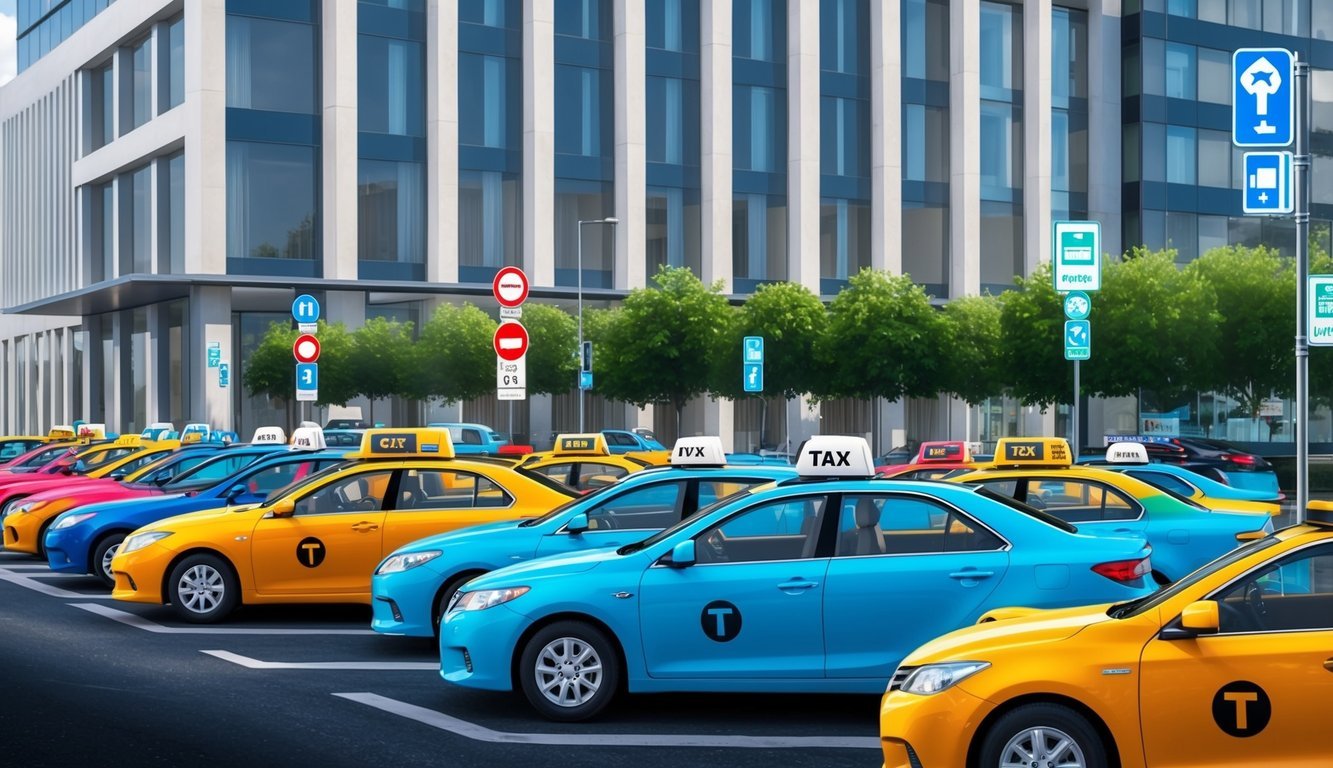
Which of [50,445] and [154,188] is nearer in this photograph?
[50,445]

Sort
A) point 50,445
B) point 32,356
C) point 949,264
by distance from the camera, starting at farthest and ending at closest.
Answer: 1. point 32,356
2. point 949,264
3. point 50,445

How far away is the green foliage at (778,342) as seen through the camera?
46.1 metres

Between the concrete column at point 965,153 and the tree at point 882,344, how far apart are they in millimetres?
12365

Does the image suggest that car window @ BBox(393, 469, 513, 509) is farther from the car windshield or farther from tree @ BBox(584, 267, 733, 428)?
tree @ BBox(584, 267, 733, 428)

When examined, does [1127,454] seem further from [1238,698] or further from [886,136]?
[886,136]

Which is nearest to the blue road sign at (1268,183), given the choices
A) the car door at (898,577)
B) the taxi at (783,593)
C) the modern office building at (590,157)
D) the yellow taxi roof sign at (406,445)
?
the taxi at (783,593)

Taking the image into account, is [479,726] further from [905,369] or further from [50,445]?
[905,369]

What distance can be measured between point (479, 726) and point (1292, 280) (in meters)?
35.6

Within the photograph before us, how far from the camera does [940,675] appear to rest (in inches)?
272

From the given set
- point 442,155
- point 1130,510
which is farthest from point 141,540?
point 442,155

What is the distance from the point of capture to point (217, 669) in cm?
1141

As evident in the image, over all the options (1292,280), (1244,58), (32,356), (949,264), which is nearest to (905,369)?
(1292,280)

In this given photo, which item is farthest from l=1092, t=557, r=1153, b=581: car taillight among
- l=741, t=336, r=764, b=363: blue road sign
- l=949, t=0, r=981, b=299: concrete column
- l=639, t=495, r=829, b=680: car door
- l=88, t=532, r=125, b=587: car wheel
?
l=949, t=0, r=981, b=299: concrete column

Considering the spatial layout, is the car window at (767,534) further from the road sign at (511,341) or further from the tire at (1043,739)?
the road sign at (511,341)
